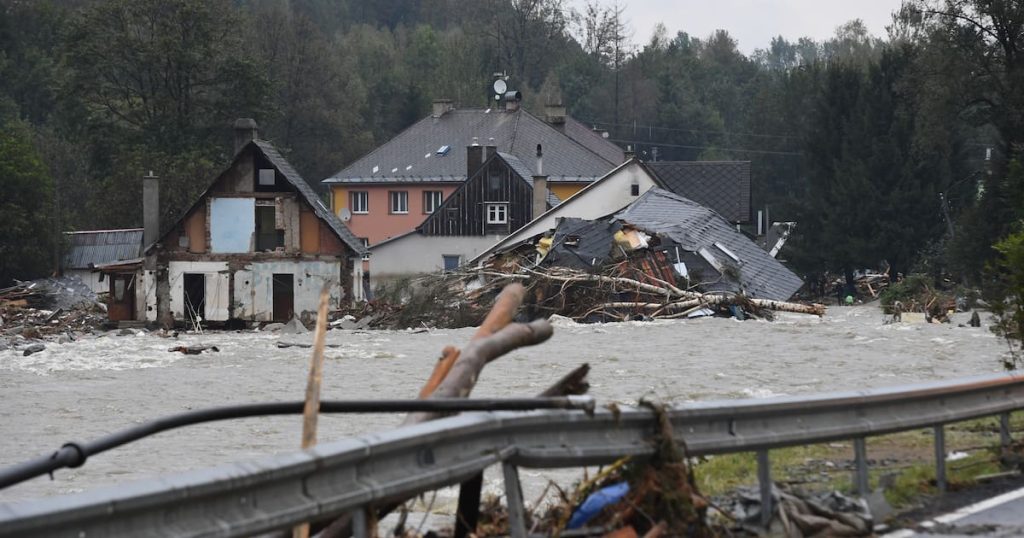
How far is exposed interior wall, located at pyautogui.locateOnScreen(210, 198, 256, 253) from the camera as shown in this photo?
49.0 m

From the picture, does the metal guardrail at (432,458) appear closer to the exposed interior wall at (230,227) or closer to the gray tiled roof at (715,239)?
the gray tiled roof at (715,239)

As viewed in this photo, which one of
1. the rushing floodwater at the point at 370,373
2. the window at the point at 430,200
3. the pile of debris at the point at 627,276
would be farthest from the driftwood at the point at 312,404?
the window at the point at 430,200

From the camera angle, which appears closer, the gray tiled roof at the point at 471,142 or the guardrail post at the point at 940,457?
the guardrail post at the point at 940,457

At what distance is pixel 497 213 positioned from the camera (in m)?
67.6

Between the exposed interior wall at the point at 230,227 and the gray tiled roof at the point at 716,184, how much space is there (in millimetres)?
26615

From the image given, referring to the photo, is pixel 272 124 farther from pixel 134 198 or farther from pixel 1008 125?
pixel 1008 125

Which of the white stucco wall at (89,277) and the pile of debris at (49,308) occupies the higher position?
the white stucco wall at (89,277)

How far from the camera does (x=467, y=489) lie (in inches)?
276

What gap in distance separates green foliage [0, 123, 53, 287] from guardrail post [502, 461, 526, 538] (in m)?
57.3

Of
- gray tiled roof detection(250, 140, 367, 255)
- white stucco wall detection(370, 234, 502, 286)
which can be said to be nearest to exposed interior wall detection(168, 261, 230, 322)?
gray tiled roof detection(250, 140, 367, 255)

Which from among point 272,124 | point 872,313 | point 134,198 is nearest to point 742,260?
point 872,313

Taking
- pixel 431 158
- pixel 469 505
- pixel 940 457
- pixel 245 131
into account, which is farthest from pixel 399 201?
pixel 469 505

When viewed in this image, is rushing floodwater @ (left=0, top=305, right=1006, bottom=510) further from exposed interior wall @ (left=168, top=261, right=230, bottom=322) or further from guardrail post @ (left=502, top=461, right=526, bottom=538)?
exposed interior wall @ (left=168, top=261, right=230, bottom=322)

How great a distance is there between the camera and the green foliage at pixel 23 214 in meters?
60.7
